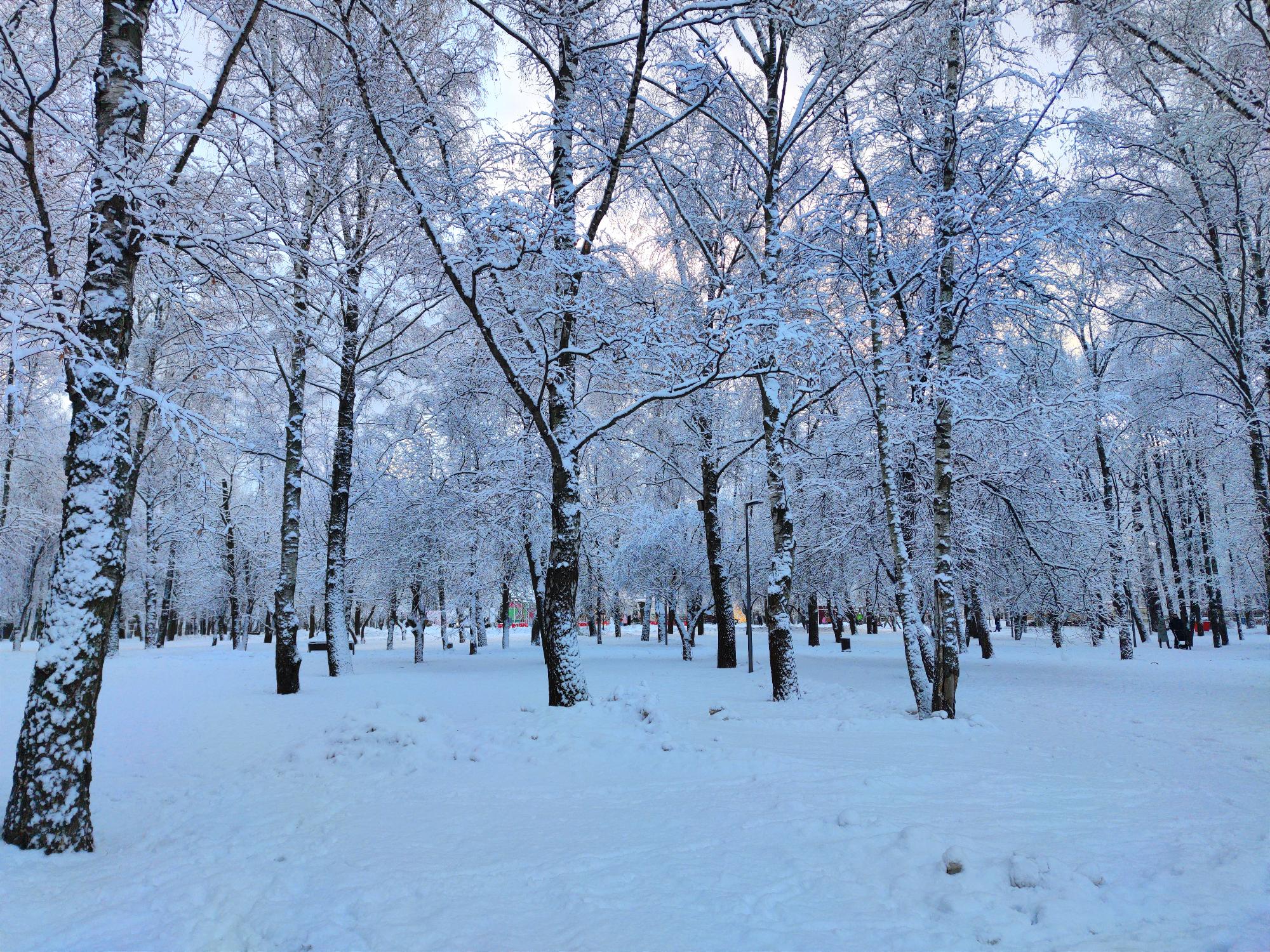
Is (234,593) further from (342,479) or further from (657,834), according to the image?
(657,834)

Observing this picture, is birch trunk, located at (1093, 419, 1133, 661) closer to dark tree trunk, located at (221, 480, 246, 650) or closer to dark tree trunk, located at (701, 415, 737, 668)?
dark tree trunk, located at (701, 415, 737, 668)

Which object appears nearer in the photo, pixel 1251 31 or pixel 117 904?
pixel 117 904

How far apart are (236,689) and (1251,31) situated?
22063 mm

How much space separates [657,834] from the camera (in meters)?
4.49

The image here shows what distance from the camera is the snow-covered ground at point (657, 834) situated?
322 centimetres

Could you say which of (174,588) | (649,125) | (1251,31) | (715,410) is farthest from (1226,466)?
(174,588)

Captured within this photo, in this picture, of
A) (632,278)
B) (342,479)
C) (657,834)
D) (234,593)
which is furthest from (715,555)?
(234,593)

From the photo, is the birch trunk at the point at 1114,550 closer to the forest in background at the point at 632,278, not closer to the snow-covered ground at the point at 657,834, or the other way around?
the forest in background at the point at 632,278

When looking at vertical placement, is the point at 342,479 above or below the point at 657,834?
above

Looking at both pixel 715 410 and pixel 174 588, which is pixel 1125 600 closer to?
pixel 715 410

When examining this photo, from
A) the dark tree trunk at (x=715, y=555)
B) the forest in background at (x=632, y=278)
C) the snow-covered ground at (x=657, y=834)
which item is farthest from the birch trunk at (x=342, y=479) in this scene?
the dark tree trunk at (x=715, y=555)

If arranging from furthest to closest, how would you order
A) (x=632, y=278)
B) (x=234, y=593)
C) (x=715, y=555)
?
(x=234, y=593)
(x=715, y=555)
(x=632, y=278)

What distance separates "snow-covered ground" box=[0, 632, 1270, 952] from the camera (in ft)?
10.6

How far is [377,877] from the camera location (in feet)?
12.8
